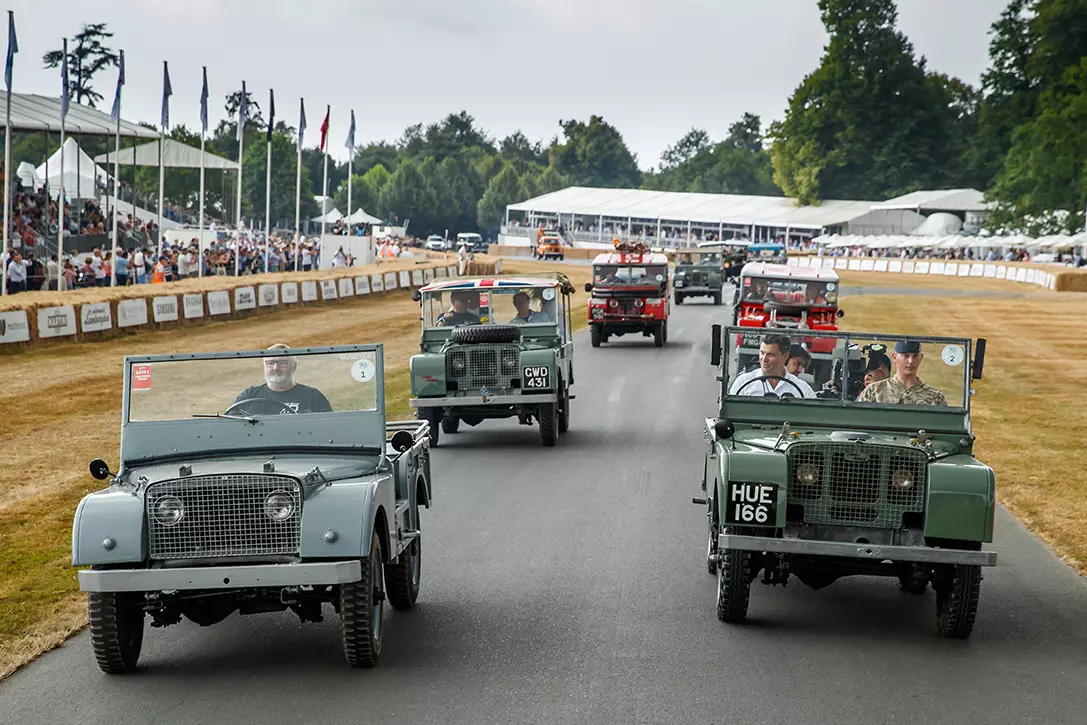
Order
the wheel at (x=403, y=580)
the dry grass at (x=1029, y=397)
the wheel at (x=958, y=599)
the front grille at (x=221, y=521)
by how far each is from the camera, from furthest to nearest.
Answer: the dry grass at (x=1029, y=397) → the wheel at (x=403, y=580) → the wheel at (x=958, y=599) → the front grille at (x=221, y=521)

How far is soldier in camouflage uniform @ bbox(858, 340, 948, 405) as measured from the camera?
1012 cm

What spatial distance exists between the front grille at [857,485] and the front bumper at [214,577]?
3.06m

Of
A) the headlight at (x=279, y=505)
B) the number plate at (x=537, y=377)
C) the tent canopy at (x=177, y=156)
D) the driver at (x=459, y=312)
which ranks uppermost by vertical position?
the tent canopy at (x=177, y=156)

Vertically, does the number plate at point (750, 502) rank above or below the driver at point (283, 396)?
below

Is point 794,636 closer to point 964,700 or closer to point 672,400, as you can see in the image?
point 964,700

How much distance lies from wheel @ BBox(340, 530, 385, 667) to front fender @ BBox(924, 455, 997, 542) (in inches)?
133

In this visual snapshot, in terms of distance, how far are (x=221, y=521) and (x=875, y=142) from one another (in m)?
141

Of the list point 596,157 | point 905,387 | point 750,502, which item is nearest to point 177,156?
point 905,387

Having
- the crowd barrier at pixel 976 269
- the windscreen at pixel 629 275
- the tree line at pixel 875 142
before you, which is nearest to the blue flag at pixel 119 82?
the windscreen at pixel 629 275

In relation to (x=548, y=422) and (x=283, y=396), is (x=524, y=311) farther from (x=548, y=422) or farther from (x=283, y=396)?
(x=283, y=396)

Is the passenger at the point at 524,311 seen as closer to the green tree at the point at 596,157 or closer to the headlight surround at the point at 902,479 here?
the headlight surround at the point at 902,479

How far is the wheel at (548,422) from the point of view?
57.8 ft

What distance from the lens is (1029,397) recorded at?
87.0ft

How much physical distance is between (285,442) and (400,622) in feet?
4.79
